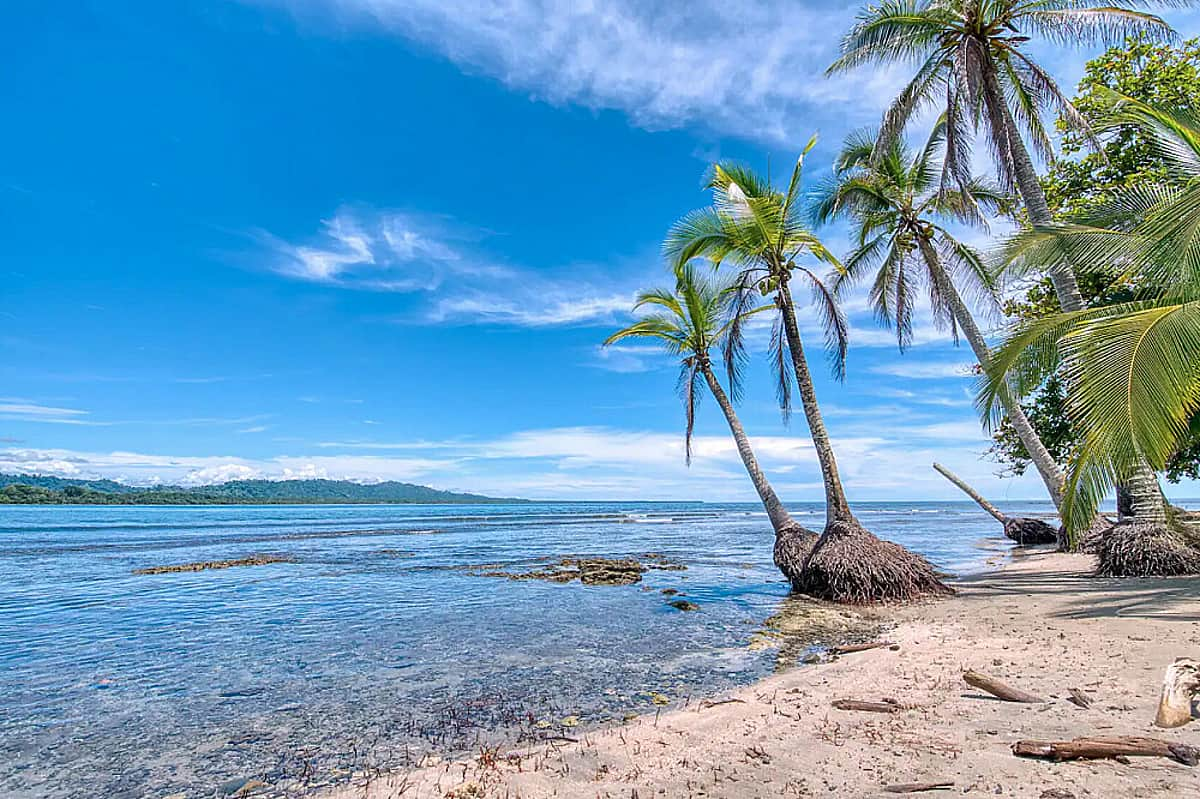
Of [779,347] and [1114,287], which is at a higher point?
[1114,287]

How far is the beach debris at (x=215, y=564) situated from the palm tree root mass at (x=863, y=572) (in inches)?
766

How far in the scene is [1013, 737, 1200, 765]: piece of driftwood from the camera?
3.55 metres

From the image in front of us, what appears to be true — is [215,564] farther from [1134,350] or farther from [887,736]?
[1134,350]

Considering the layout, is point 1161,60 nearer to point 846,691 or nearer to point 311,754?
point 846,691

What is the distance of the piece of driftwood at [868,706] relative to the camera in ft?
16.7

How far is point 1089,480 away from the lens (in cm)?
813

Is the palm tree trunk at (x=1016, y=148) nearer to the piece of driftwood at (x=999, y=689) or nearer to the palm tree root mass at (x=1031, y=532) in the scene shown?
the piece of driftwood at (x=999, y=689)

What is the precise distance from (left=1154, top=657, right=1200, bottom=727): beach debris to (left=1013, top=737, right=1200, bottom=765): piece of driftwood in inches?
15.6

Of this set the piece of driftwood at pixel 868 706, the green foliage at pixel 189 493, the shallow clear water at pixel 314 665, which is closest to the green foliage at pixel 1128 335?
the piece of driftwood at pixel 868 706

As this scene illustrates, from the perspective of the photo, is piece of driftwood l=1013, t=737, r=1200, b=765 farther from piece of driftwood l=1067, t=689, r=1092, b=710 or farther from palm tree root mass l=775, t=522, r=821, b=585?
palm tree root mass l=775, t=522, r=821, b=585

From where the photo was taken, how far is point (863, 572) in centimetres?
1148

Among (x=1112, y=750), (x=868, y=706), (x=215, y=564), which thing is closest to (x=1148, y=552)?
(x=868, y=706)

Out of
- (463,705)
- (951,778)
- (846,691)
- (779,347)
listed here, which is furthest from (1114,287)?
(463,705)

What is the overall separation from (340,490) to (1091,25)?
615 ft
